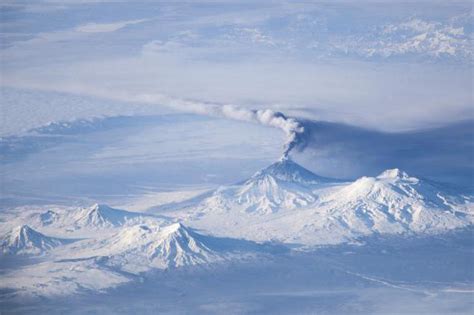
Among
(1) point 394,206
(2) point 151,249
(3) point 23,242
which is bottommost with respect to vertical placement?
(3) point 23,242

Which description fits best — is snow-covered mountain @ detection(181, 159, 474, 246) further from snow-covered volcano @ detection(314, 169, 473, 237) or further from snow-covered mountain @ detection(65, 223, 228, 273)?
snow-covered mountain @ detection(65, 223, 228, 273)

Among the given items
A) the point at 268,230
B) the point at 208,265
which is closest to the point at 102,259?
the point at 208,265

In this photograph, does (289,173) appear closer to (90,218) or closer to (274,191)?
Result: (274,191)

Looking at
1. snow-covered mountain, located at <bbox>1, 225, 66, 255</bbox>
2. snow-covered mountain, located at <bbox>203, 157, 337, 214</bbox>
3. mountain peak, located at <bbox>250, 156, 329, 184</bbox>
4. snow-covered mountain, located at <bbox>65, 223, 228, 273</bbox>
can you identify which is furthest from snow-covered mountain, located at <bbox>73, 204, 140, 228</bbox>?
mountain peak, located at <bbox>250, 156, 329, 184</bbox>

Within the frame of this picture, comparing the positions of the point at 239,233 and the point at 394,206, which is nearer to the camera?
the point at 239,233

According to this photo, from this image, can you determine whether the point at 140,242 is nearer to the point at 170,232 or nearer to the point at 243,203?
the point at 170,232

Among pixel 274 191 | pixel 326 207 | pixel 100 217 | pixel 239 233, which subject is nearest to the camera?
pixel 100 217

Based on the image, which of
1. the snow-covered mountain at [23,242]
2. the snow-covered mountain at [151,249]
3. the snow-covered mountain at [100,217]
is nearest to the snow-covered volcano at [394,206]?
the snow-covered mountain at [151,249]

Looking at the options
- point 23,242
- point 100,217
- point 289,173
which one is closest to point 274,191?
point 289,173
